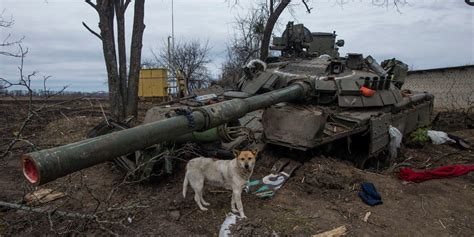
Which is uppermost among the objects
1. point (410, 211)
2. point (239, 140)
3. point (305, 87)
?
point (305, 87)

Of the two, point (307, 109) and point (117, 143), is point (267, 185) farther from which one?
point (117, 143)

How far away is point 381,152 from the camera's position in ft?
30.3

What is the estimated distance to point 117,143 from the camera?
4.10 meters

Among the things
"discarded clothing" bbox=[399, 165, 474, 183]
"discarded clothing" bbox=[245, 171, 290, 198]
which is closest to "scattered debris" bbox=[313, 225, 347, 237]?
"discarded clothing" bbox=[245, 171, 290, 198]

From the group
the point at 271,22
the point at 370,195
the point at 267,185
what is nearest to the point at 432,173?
the point at 370,195

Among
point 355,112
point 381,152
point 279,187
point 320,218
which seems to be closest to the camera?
point 320,218

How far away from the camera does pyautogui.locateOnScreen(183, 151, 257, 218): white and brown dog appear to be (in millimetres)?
5672

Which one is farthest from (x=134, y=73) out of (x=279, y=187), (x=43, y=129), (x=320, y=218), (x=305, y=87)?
(x=320, y=218)

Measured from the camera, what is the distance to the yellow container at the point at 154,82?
994 inches

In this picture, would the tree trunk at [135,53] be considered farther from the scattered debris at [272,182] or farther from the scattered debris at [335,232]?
the scattered debris at [335,232]

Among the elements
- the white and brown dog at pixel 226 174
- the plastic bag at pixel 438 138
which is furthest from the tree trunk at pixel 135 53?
the plastic bag at pixel 438 138

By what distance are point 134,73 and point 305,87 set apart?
5351mm

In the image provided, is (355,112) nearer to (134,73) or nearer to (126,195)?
(126,195)

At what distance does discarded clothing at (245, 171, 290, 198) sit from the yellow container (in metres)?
18.7
